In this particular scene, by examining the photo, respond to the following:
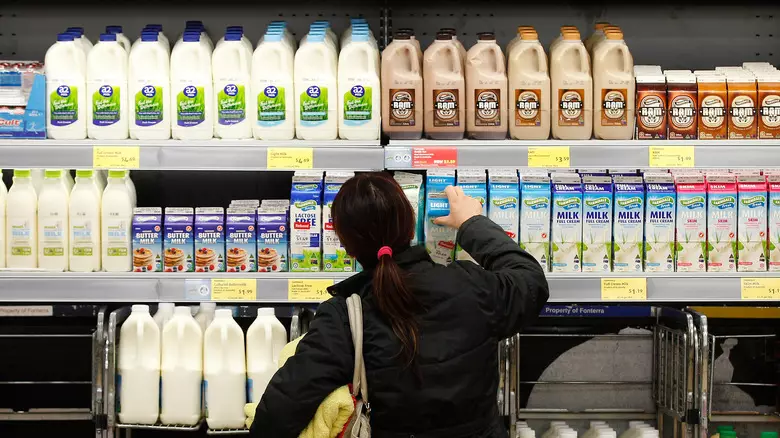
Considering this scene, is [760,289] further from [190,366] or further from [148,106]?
[148,106]

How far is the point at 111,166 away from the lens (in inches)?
104

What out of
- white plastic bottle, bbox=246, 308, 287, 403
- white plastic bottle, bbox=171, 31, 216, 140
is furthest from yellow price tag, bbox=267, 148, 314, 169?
white plastic bottle, bbox=246, 308, 287, 403

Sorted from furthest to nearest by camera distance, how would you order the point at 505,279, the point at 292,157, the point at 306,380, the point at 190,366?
the point at 190,366, the point at 292,157, the point at 505,279, the point at 306,380

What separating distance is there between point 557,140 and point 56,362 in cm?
204

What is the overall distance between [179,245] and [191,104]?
1.41 ft

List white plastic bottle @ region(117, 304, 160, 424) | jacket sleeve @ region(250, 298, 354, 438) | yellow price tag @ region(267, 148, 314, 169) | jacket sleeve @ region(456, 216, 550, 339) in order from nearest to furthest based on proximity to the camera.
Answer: jacket sleeve @ region(250, 298, 354, 438)
jacket sleeve @ region(456, 216, 550, 339)
yellow price tag @ region(267, 148, 314, 169)
white plastic bottle @ region(117, 304, 160, 424)

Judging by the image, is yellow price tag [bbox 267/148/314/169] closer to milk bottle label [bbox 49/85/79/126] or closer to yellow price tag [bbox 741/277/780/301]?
milk bottle label [bbox 49/85/79/126]

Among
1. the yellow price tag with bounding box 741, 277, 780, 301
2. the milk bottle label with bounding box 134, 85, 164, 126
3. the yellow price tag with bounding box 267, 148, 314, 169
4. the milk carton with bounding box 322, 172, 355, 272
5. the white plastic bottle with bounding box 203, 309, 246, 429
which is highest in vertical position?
the milk bottle label with bounding box 134, 85, 164, 126

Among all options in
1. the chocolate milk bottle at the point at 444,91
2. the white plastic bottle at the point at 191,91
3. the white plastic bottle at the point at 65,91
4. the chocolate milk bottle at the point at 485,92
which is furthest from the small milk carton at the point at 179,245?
the chocolate milk bottle at the point at 485,92

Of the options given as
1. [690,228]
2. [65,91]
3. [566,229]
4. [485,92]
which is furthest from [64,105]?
[690,228]

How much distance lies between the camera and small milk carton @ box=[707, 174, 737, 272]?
9.04 feet

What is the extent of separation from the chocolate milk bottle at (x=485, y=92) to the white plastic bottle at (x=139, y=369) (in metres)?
1.16

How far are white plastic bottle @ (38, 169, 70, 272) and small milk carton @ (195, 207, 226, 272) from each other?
404 mm

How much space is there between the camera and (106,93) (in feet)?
8.84
